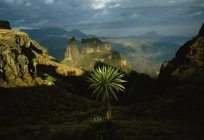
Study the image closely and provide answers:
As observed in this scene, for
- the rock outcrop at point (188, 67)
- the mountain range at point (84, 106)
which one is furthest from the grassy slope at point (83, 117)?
the rock outcrop at point (188, 67)

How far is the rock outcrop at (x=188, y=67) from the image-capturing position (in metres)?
119

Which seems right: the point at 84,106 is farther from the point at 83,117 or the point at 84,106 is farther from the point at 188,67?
the point at 188,67

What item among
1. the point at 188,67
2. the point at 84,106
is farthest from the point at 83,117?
the point at 188,67

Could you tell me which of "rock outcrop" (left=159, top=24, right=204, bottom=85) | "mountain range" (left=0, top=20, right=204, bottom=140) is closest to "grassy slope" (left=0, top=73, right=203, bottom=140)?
"mountain range" (left=0, top=20, right=204, bottom=140)

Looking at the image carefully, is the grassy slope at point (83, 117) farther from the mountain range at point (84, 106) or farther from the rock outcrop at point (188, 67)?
the rock outcrop at point (188, 67)

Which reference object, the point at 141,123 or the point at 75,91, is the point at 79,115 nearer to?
the point at 141,123

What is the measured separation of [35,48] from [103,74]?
112m

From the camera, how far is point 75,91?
12619 cm

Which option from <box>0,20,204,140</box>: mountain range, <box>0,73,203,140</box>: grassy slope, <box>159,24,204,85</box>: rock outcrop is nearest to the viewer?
<box>0,73,203,140</box>: grassy slope

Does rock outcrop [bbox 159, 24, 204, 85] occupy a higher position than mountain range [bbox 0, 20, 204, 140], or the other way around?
rock outcrop [bbox 159, 24, 204, 85]

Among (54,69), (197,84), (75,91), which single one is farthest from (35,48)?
(197,84)

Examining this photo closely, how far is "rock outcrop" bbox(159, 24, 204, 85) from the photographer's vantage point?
118750 millimetres

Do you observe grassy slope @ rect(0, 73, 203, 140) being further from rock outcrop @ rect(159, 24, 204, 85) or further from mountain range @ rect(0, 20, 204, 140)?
rock outcrop @ rect(159, 24, 204, 85)

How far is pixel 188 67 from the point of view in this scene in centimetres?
12638
